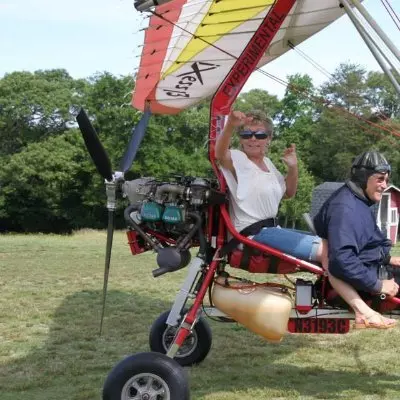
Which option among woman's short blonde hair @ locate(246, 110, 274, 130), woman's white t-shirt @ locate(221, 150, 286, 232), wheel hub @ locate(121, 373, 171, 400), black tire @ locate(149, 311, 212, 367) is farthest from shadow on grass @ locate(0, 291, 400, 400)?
woman's short blonde hair @ locate(246, 110, 274, 130)

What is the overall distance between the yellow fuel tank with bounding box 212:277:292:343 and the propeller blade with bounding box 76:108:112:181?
123 cm

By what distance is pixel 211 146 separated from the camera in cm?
492

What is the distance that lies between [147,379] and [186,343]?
178 centimetres

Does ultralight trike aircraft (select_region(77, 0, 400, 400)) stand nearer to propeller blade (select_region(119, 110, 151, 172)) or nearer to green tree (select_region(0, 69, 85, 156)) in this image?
propeller blade (select_region(119, 110, 151, 172))

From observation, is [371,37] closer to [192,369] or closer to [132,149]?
[132,149]

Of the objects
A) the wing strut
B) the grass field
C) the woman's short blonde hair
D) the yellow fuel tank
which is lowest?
the grass field

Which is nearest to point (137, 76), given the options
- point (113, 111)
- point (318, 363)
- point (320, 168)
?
point (318, 363)

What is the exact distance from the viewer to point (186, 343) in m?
6.12

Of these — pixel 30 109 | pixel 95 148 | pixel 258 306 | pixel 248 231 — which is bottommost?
pixel 258 306

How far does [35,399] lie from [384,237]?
292cm

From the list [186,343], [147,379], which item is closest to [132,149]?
[147,379]

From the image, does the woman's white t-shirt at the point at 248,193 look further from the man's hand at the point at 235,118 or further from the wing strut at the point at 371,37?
the wing strut at the point at 371,37

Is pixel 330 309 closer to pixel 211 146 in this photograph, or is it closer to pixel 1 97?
pixel 211 146

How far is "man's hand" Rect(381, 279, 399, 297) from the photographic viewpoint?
448 cm
